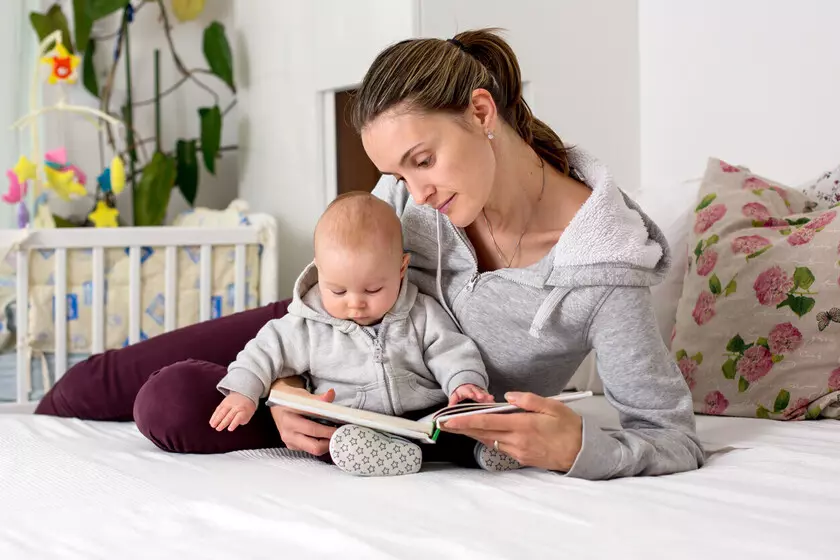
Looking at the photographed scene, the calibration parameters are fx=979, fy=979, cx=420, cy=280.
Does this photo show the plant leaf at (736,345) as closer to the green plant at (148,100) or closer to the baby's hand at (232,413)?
the baby's hand at (232,413)

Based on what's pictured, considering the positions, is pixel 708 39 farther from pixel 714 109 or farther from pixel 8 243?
pixel 8 243

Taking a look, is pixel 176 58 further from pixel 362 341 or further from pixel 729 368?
pixel 729 368

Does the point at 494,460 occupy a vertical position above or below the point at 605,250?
below

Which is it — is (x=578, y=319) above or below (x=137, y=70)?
below

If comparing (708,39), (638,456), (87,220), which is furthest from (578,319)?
(87,220)

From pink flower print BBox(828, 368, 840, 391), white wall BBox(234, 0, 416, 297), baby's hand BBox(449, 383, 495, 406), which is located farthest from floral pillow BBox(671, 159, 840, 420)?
white wall BBox(234, 0, 416, 297)

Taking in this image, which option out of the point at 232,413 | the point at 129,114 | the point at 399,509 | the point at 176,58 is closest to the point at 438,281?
the point at 232,413

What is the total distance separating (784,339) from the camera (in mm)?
1656

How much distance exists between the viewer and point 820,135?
6.88ft

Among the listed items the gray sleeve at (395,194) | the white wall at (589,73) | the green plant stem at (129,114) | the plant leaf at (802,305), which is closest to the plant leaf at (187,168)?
the green plant stem at (129,114)

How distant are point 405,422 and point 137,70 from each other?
223cm

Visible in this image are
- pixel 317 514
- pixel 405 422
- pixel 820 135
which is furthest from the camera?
pixel 820 135

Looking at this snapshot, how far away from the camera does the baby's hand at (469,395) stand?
125cm

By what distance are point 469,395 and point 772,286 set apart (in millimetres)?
702
